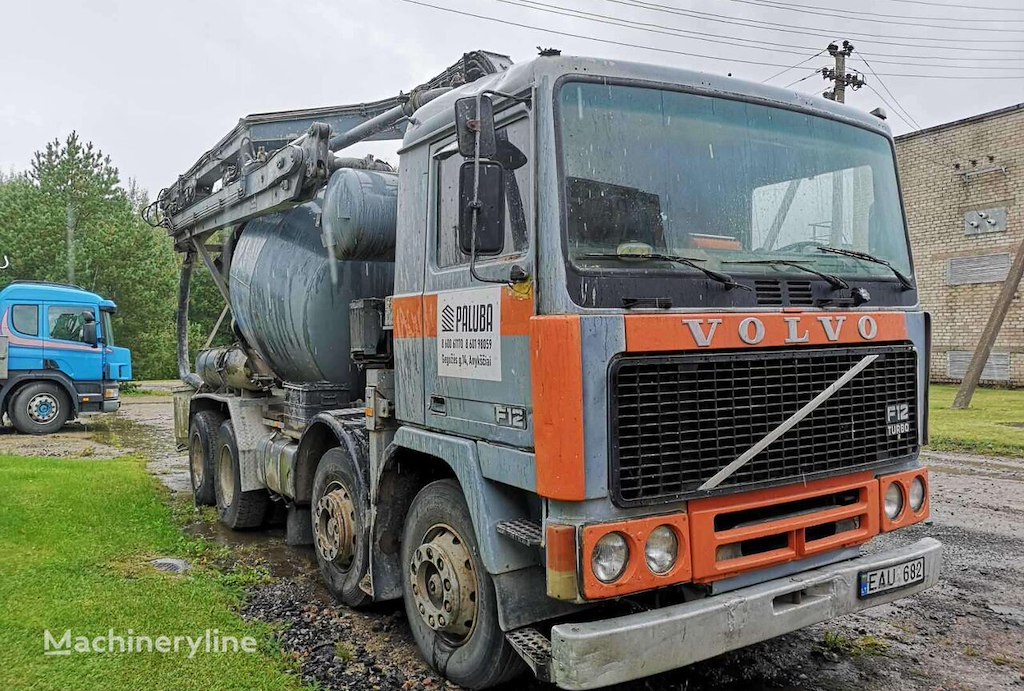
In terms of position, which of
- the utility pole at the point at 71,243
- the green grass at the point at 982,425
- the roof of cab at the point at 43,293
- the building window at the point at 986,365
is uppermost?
the utility pole at the point at 71,243

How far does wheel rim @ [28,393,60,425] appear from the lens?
15328mm

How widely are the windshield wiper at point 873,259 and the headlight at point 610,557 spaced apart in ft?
5.68

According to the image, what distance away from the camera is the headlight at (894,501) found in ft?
12.8

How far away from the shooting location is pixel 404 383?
4.45 metres

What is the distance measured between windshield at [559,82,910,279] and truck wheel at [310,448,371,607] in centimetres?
240

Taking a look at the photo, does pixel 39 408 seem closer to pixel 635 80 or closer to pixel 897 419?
pixel 635 80

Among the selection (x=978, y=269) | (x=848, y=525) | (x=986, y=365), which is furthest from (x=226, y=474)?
(x=978, y=269)

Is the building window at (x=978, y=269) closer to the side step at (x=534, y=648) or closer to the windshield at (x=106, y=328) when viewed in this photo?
the side step at (x=534, y=648)

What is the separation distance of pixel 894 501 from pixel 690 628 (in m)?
1.53

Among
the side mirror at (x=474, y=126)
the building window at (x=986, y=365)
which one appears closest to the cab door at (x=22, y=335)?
the side mirror at (x=474, y=126)

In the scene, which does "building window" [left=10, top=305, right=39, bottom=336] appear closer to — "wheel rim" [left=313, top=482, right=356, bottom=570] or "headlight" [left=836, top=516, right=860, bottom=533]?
"wheel rim" [left=313, top=482, right=356, bottom=570]

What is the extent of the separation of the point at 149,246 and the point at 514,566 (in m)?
27.4

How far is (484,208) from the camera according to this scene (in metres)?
3.32

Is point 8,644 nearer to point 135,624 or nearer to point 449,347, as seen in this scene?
point 135,624
